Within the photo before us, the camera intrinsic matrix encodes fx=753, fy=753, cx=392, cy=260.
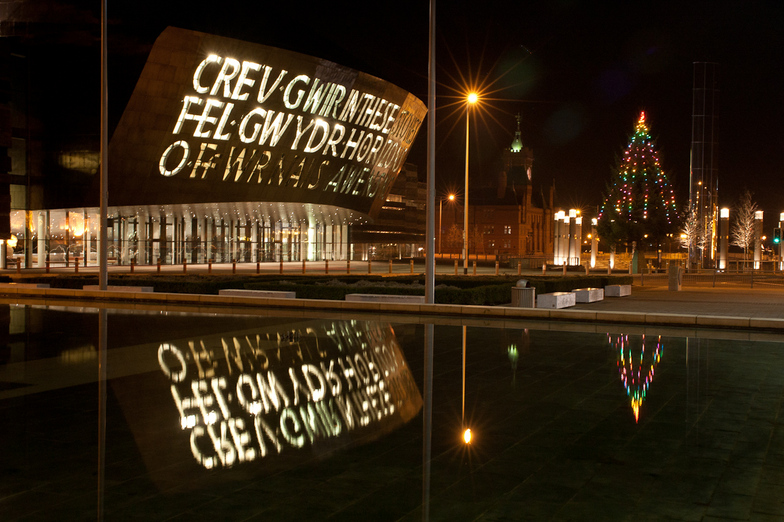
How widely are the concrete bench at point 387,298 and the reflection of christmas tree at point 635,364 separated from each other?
636cm

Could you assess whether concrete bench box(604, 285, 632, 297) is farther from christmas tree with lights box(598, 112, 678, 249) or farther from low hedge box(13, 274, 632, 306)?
christmas tree with lights box(598, 112, 678, 249)

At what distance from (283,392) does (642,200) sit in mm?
50079

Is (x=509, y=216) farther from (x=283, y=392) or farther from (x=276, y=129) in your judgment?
(x=283, y=392)

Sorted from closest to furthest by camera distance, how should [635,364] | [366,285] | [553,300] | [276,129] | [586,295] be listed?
[635,364] < [553,300] < [586,295] < [366,285] < [276,129]

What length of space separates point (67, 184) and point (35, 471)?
39.6 meters

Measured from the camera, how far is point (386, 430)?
725 cm

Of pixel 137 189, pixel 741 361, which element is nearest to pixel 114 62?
pixel 137 189

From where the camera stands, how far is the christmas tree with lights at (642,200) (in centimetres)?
5478

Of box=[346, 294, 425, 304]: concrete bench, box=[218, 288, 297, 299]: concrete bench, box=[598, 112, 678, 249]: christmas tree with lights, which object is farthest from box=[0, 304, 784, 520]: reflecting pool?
box=[598, 112, 678, 249]: christmas tree with lights

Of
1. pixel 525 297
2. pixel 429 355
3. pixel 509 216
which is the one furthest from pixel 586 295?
pixel 509 216

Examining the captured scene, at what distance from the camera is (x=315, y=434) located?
7.09 meters

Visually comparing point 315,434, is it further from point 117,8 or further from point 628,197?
point 628,197

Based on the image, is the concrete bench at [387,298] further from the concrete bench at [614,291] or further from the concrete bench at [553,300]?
the concrete bench at [614,291]

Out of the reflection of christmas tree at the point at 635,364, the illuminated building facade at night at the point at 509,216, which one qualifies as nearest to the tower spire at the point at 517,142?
the illuminated building facade at night at the point at 509,216
